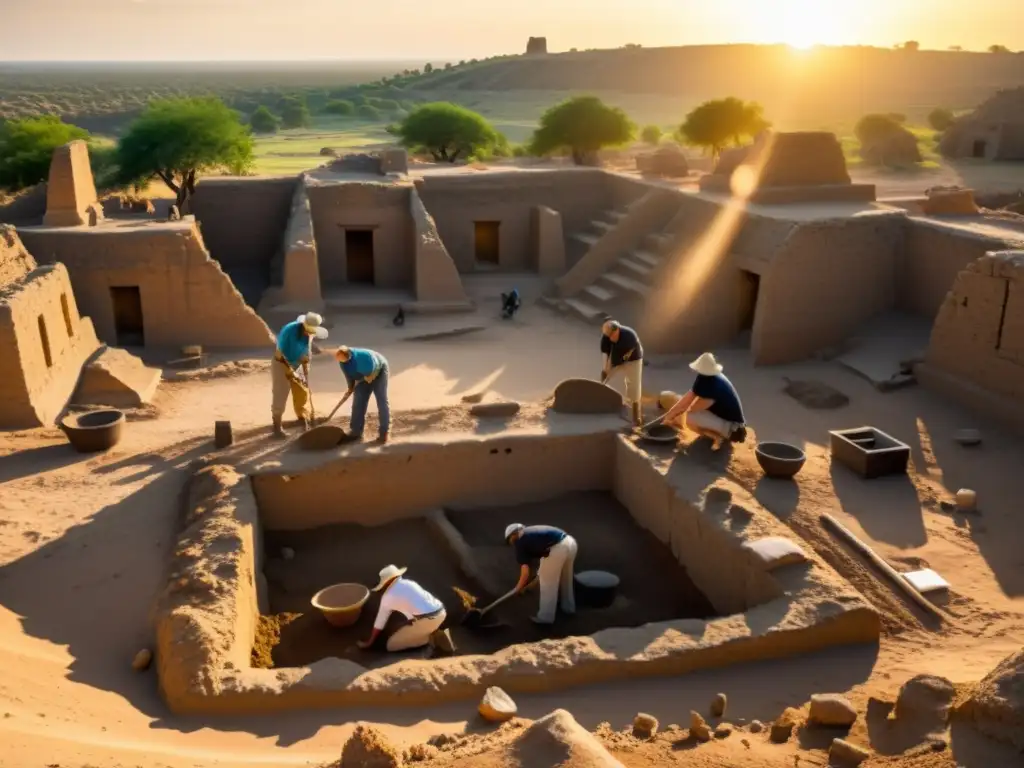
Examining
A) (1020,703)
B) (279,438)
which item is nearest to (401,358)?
(279,438)

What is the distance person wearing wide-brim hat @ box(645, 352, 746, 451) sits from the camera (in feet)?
28.6

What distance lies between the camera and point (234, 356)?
13.7m

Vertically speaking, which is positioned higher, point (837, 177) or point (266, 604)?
point (837, 177)

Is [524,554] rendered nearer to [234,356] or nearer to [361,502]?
[361,502]

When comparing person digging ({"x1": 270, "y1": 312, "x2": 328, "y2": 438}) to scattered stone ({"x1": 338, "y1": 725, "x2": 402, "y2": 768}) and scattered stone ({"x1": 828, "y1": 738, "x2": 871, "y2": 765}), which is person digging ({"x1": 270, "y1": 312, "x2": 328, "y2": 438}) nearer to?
scattered stone ({"x1": 338, "y1": 725, "x2": 402, "y2": 768})

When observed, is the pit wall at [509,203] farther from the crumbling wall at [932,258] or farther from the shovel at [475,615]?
the shovel at [475,615]

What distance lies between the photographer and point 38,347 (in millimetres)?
10609

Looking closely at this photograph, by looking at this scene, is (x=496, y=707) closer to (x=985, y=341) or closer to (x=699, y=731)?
(x=699, y=731)

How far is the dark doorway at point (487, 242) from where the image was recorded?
66.0 ft

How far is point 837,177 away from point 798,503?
31.1ft

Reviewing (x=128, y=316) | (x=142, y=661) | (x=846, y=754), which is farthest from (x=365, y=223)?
(x=846, y=754)

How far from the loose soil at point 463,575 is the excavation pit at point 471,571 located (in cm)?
2

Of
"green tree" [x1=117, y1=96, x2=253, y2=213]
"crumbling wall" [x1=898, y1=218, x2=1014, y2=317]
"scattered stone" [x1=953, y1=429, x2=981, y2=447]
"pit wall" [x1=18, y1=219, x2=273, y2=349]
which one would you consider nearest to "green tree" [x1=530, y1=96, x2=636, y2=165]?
"green tree" [x1=117, y1=96, x2=253, y2=213]

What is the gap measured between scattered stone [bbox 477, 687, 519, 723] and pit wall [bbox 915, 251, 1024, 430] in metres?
7.40
